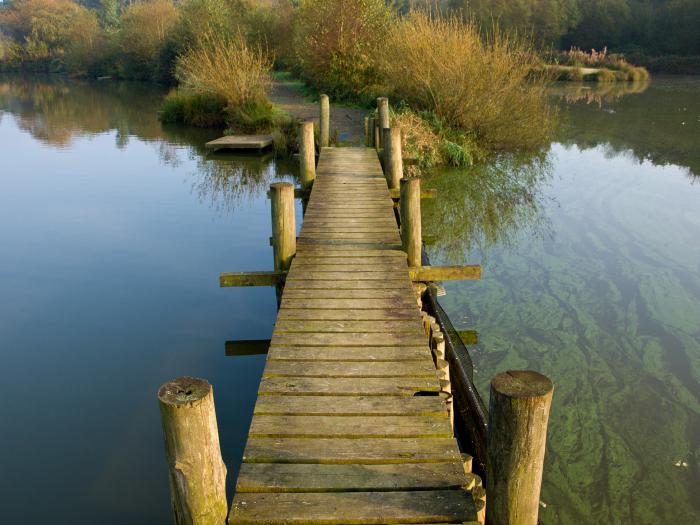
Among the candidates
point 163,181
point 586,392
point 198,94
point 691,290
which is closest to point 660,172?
point 691,290

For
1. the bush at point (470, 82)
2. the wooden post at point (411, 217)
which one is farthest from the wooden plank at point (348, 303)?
the bush at point (470, 82)

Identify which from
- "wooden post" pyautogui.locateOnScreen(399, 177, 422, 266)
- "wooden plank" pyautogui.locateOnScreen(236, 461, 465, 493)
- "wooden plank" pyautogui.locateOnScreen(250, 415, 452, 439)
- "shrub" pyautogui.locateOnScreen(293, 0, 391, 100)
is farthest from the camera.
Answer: "shrub" pyautogui.locateOnScreen(293, 0, 391, 100)

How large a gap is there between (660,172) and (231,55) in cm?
1202

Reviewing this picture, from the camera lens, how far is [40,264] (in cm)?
884

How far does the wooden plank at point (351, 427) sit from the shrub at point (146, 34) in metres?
37.5

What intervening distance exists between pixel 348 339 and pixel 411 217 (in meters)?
1.82

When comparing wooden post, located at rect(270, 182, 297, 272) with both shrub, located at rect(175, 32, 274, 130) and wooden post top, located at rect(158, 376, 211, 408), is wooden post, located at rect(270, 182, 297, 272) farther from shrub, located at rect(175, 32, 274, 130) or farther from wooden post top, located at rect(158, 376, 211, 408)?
shrub, located at rect(175, 32, 274, 130)

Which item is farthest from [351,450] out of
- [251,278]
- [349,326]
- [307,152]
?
[307,152]

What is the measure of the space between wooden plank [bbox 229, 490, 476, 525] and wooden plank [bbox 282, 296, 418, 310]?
209 centimetres

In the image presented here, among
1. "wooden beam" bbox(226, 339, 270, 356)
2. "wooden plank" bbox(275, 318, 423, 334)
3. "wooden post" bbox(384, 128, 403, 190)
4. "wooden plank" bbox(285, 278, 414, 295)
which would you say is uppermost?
"wooden post" bbox(384, 128, 403, 190)

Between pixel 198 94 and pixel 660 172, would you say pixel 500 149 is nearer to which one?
pixel 660 172

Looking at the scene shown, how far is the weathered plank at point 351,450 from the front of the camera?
2924mm

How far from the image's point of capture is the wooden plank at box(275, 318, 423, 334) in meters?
4.31

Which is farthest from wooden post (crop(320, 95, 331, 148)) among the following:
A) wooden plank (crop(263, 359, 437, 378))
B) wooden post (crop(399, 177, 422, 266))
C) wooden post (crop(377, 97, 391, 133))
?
wooden plank (crop(263, 359, 437, 378))
